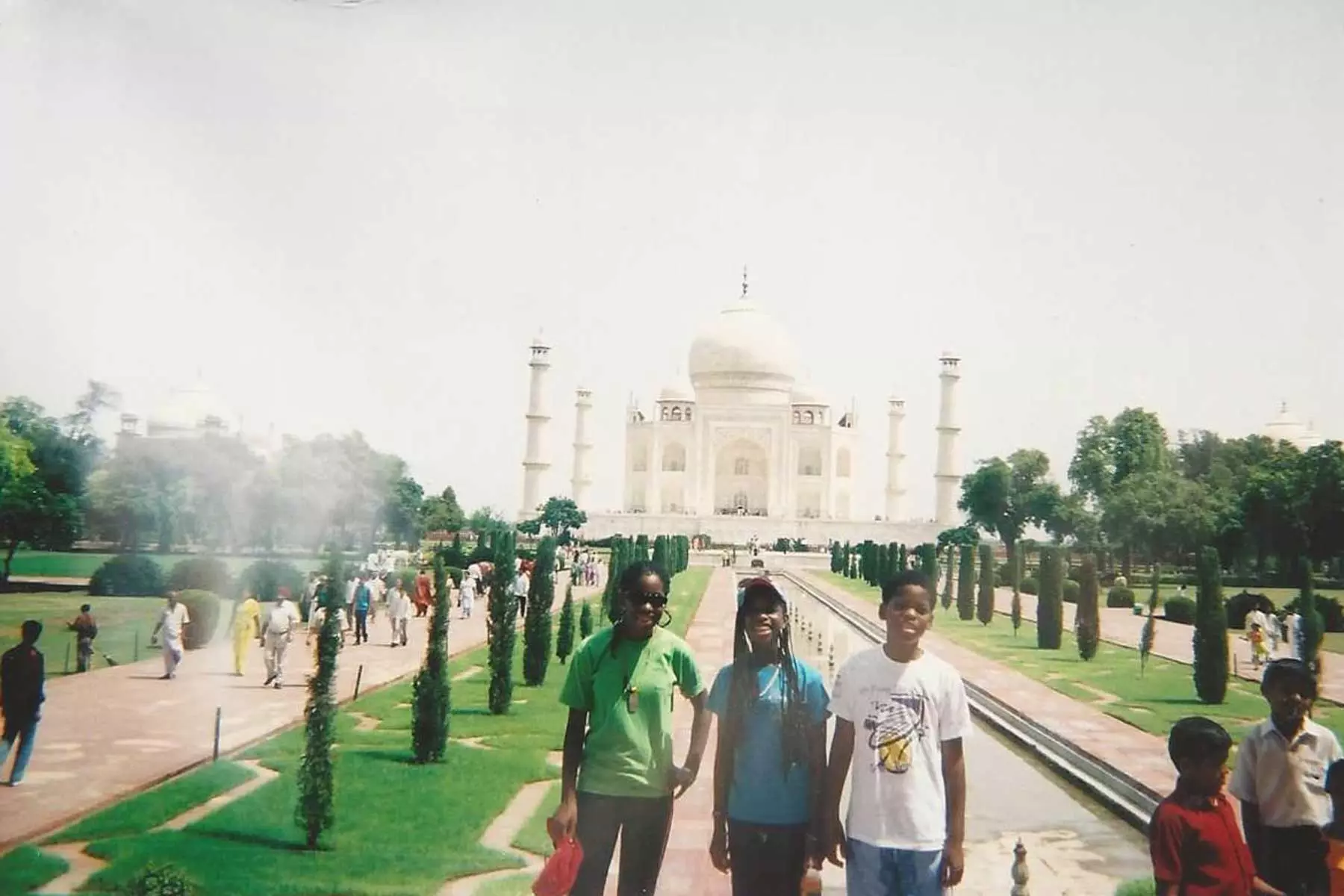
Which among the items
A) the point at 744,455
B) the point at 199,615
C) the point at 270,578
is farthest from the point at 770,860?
the point at 744,455

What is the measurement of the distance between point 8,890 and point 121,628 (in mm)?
2698

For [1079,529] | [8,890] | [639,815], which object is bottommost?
[8,890]

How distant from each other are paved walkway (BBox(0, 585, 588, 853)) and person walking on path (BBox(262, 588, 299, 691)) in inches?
4.6

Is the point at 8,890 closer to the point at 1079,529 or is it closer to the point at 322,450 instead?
the point at 322,450

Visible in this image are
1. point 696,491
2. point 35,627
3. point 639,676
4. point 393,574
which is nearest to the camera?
point 639,676

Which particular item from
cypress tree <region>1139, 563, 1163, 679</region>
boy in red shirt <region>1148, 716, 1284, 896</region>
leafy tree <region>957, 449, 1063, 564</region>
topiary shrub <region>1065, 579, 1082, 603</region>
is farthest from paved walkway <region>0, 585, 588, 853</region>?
topiary shrub <region>1065, 579, 1082, 603</region>

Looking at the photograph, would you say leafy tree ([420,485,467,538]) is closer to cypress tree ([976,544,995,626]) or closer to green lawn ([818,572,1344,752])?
green lawn ([818,572,1344,752])

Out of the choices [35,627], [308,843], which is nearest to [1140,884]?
[308,843]

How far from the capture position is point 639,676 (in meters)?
2.68

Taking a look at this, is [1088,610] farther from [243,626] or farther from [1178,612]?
[243,626]

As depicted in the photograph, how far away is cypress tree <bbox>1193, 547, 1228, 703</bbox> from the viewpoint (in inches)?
222

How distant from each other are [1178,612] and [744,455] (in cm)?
2863

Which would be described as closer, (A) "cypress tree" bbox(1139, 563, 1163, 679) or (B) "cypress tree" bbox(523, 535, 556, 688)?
(A) "cypress tree" bbox(1139, 563, 1163, 679)

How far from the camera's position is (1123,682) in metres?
6.80
